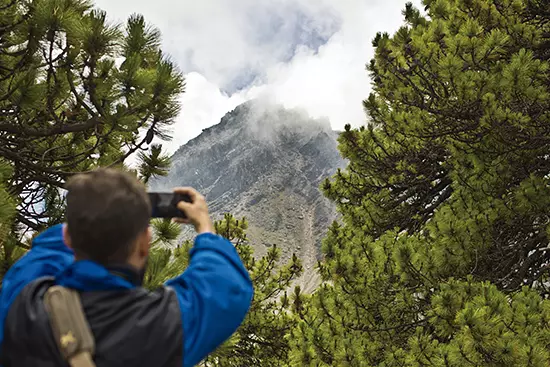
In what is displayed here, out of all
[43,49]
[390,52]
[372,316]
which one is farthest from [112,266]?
[390,52]

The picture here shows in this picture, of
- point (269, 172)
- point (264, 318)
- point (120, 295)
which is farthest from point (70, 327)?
point (269, 172)

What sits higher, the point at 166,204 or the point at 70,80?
the point at 70,80

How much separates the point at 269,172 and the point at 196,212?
136569 mm

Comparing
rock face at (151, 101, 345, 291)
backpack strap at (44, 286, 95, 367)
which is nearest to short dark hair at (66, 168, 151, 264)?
backpack strap at (44, 286, 95, 367)

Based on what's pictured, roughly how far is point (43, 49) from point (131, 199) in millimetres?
3639

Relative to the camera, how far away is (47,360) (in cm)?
95

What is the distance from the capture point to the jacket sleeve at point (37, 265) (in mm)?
1107

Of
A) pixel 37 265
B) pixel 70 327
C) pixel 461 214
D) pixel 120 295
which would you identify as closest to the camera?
pixel 70 327

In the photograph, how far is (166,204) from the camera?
1.22m

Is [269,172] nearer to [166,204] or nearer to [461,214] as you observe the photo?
[461,214]

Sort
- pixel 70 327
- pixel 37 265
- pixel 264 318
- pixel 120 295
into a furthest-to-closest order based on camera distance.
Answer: pixel 264 318, pixel 37 265, pixel 120 295, pixel 70 327

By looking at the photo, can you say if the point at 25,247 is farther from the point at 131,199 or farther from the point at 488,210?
the point at 488,210

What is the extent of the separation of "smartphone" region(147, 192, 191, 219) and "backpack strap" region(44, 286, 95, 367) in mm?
317

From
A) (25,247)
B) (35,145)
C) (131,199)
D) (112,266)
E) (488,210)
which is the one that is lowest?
(488,210)
